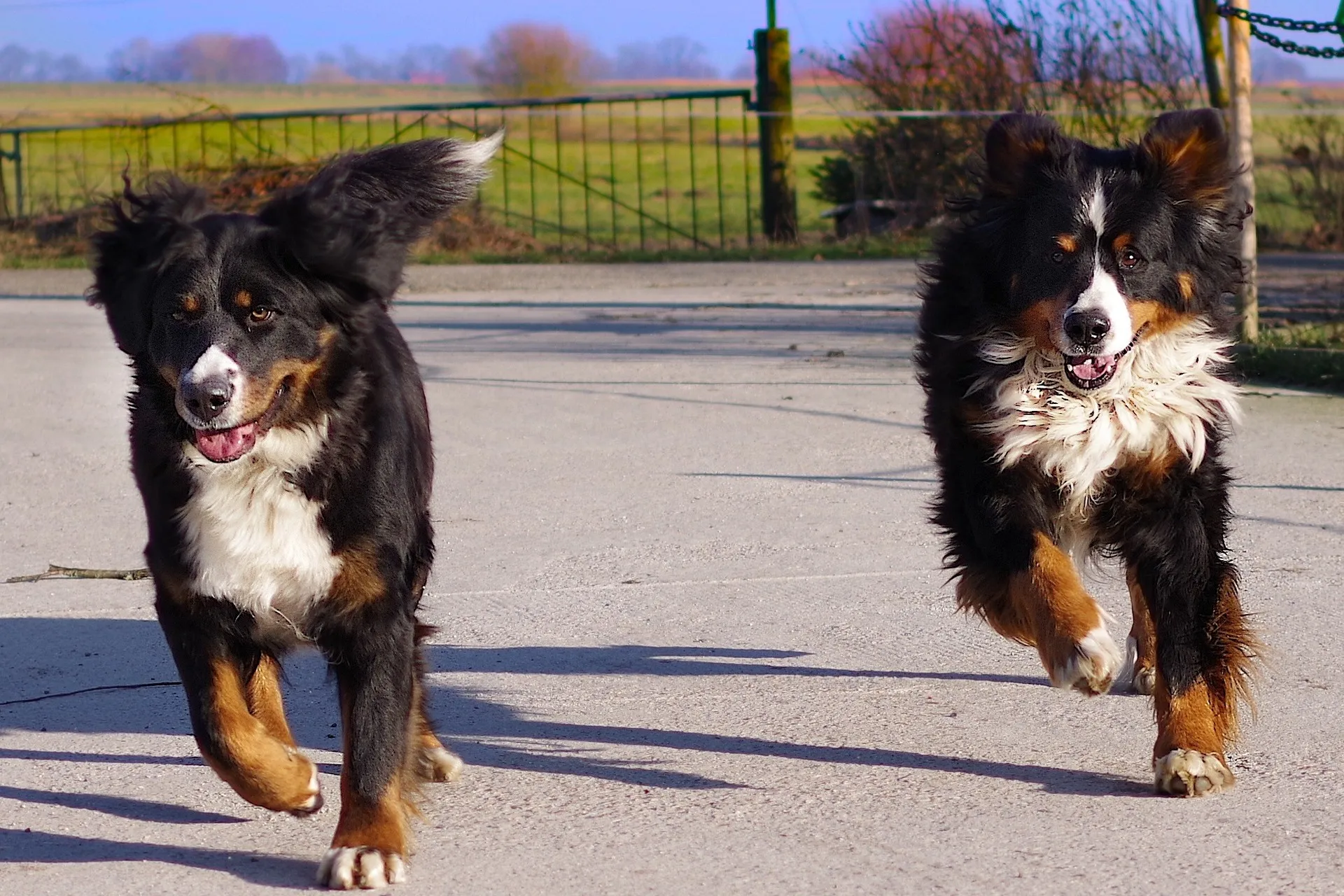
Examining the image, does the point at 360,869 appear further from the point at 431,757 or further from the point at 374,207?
the point at 374,207

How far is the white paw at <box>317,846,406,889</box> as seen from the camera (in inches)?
132

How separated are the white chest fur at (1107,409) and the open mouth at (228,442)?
6.39ft

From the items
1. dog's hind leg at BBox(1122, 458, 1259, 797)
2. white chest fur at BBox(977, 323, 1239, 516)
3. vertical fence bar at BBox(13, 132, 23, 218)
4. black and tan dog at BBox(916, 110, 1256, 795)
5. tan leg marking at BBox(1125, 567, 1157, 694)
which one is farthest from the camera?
vertical fence bar at BBox(13, 132, 23, 218)

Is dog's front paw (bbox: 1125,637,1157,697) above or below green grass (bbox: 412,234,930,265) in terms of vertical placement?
below

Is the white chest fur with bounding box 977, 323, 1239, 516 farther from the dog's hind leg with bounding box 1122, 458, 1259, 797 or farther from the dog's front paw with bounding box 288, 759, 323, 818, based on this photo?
the dog's front paw with bounding box 288, 759, 323, 818

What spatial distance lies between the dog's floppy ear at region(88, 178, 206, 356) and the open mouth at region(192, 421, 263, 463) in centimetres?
31

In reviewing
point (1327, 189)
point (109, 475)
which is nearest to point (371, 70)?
point (1327, 189)

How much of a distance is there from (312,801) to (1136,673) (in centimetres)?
249

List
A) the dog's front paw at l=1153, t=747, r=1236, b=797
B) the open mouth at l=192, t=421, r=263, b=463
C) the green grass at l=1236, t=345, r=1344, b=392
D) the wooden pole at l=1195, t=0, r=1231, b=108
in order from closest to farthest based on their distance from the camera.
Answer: the open mouth at l=192, t=421, r=263, b=463 → the dog's front paw at l=1153, t=747, r=1236, b=797 → the green grass at l=1236, t=345, r=1344, b=392 → the wooden pole at l=1195, t=0, r=1231, b=108

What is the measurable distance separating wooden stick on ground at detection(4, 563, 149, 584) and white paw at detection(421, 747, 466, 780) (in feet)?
7.36

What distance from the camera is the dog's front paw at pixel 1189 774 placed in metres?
3.83

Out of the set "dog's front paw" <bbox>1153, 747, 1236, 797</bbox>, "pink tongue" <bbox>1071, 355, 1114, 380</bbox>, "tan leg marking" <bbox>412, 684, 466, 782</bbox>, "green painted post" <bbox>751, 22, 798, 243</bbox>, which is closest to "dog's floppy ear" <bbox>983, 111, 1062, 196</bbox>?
"pink tongue" <bbox>1071, 355, 1114, 380</bbox>

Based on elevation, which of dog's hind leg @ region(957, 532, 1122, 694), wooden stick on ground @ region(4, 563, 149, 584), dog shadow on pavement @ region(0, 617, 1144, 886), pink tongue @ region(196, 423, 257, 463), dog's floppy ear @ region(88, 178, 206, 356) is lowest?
dog shadow on pavement @ region(0, 617, 1144, 886)

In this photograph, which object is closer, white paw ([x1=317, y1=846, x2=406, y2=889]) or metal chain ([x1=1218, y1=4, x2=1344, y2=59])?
white paw ([x1=317, y1=846, x2=406, y2=889])
